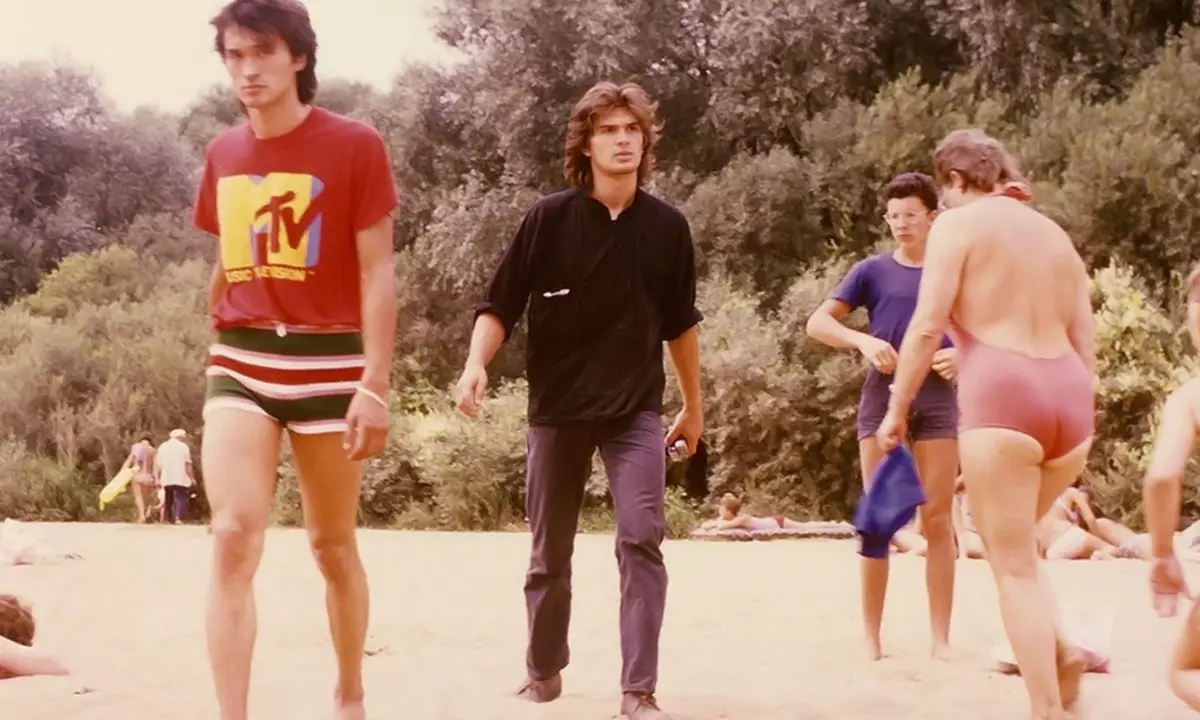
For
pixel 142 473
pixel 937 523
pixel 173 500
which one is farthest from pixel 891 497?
pixel 142 473

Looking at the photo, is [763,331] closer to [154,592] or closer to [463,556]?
[463,556]

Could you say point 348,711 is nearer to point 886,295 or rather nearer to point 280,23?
point 280,23

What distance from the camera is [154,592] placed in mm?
7730

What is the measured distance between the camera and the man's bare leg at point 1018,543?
297 cm

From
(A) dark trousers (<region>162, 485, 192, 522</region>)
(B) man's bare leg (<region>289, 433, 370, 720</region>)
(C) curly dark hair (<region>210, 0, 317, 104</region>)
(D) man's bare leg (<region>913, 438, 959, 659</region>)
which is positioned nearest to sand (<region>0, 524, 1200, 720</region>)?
(D) man's bare leg (<region>913, 438, 959, 659</region>)

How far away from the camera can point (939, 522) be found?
180 inches

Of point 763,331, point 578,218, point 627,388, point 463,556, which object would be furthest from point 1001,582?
point 763,331

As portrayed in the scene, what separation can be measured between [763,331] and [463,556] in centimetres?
624

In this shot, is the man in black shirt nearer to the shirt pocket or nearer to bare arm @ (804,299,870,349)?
the shirt pocket

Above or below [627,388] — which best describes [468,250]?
above

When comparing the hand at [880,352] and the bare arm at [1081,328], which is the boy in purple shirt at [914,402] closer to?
the hand at [880,352]

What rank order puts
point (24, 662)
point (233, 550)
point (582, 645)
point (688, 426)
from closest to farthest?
point (233, 550) → point (688, 426) → point (24, 662) → point (582, 645)

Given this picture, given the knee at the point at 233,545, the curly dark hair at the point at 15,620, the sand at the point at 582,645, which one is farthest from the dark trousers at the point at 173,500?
the knee at the point at 233,545

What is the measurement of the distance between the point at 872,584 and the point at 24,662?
2.72m
